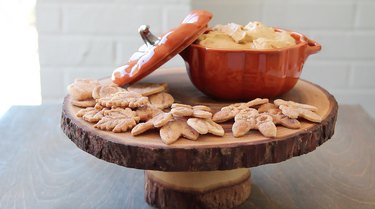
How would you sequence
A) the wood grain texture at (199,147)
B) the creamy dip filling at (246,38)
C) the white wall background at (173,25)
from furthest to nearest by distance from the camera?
the white wall background at (173,25) < the creamy dip filling at (246,38) < the wood grain texture at (199,147)

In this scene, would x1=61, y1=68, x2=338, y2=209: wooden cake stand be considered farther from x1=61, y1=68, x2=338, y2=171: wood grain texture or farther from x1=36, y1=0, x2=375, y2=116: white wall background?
x1=36, y1=0, x2=375, y2=116: white wall background

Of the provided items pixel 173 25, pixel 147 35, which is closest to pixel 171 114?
pixel 147 35

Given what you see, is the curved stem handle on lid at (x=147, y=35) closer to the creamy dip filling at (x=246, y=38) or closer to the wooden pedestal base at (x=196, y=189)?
the creamy dip filling at (x=246, y=38)

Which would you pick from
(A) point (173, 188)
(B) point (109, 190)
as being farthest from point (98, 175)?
(A) point (173, 188)

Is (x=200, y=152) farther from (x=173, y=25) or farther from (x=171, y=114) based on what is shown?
(x=173, y=25)

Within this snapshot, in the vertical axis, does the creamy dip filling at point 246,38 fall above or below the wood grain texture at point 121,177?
above

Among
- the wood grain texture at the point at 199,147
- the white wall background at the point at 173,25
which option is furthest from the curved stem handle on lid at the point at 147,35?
the white wall background at the point at 173,25

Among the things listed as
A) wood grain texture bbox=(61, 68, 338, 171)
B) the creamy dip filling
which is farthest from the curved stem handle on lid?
wood grain texture bbox=(61, 68, 338, 171)
